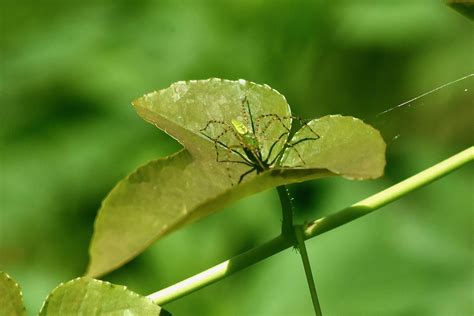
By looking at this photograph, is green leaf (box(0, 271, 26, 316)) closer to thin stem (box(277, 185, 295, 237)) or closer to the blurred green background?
thin stem (box(277, 185, 295, 237))

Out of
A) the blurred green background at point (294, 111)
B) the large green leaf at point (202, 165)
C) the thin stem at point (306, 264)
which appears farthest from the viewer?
the blurred green background at point (294, 111)

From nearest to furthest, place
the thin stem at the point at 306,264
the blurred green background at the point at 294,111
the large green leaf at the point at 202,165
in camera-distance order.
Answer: the large green leaf at the point at 202,165 < the thin stem at the point at 306,264 < the blurred green background at the point at 294,111

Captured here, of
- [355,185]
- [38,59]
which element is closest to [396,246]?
[355,185]

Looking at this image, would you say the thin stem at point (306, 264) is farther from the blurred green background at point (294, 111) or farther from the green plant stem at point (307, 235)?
the blurred green background at point (294, 111)

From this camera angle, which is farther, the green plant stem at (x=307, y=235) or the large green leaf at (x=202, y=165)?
the green plant stem at (x=307, y=235)

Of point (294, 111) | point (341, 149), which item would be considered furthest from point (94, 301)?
point (294, 111)

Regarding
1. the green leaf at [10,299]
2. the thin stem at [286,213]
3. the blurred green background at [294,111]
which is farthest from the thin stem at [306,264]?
the blurred green background at [294,111]

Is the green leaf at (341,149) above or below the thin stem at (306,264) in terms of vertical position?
above

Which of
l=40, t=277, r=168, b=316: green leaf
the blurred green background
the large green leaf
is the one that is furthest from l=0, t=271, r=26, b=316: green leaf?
the blurred green background
